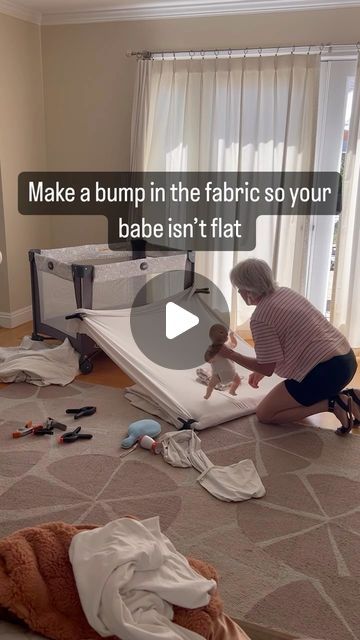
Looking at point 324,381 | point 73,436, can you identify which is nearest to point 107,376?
point 73,436

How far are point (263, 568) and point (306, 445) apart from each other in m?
0.92

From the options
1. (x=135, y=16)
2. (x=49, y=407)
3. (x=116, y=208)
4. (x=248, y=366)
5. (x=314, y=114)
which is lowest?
(x=49, y=407)

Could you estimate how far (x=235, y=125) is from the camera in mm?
3992

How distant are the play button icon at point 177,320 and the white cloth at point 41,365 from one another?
2.06ft

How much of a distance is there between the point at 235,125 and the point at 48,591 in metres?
3.50

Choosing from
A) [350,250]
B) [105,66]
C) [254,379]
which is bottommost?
[254,379]

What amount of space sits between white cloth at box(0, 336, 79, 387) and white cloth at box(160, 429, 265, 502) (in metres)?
1.03

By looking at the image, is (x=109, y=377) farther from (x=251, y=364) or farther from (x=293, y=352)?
(x=293, y=352)

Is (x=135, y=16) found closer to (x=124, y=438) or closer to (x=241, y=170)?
(x=241, y=170)

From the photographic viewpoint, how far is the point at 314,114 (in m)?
3.80

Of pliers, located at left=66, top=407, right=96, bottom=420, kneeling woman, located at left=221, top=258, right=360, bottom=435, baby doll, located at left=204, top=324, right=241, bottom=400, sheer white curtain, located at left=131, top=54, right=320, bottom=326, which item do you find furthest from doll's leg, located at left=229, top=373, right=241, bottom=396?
sheer white curtain, located at left=131, top=54, right=320, bottom=326

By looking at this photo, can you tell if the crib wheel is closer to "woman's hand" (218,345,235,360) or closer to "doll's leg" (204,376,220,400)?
"doll's leg" (204,376,220,400)

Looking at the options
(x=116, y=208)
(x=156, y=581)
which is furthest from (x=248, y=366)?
(x=116, y=208)

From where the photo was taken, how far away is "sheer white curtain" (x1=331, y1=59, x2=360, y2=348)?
3766 mm
